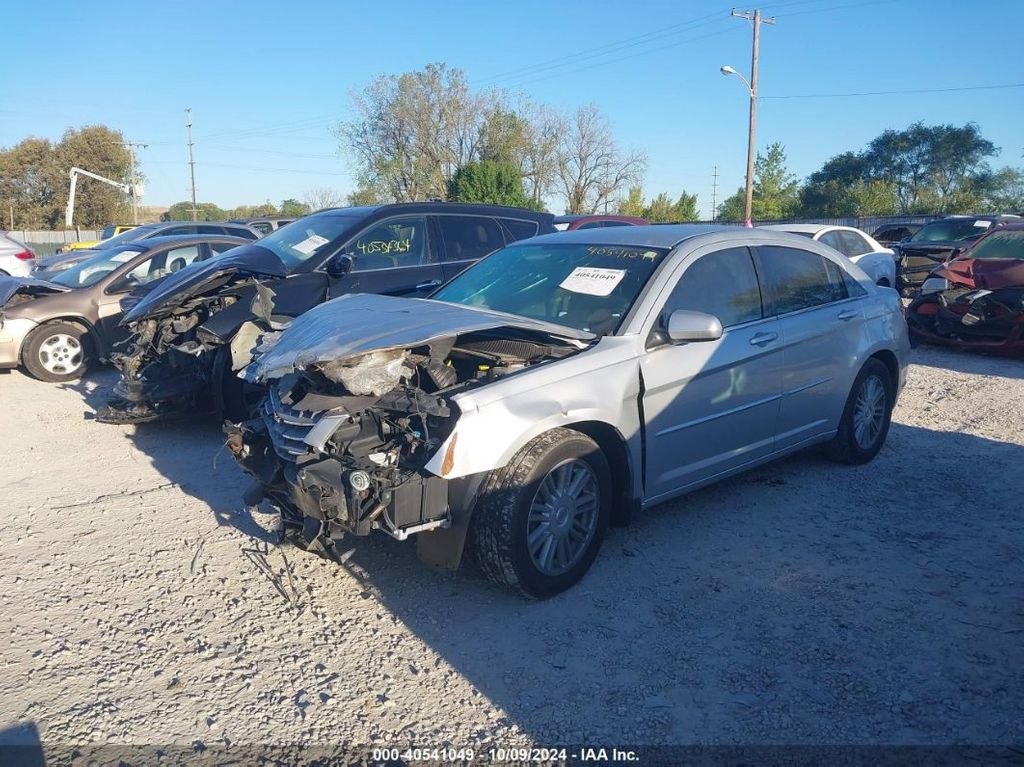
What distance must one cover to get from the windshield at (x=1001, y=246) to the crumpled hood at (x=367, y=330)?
9.05 meters

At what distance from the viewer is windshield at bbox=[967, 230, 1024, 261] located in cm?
1078

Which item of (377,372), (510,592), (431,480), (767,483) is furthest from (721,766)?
(767,483)

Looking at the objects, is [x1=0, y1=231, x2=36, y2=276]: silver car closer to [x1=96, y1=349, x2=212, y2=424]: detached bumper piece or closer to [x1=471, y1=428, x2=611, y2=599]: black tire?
[x1=96, y1=349, x2=212, y2=424]: detached bumper piece

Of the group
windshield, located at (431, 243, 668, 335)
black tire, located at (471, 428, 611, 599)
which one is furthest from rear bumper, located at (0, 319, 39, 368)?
black tire, located at (471, 428, 611, 599)

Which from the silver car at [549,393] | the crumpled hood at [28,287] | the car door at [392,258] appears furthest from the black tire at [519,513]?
the crumpled hood at [28,287]

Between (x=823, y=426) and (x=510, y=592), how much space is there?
9.27 ft

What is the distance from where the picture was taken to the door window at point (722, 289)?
4.70 meters

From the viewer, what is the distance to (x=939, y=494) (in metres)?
5.44

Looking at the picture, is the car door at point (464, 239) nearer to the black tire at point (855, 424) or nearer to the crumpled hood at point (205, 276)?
the crumpled hood at point (205, 276)

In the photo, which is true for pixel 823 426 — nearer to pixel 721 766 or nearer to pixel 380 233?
pixel 721 766

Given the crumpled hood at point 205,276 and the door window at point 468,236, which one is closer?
the crumpled hood at point 205,276

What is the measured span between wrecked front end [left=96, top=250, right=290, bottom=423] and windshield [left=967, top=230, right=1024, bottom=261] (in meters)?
9.42

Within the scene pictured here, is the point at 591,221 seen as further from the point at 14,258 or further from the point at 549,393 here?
the point at 549,393

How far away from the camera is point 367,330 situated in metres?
4.04
